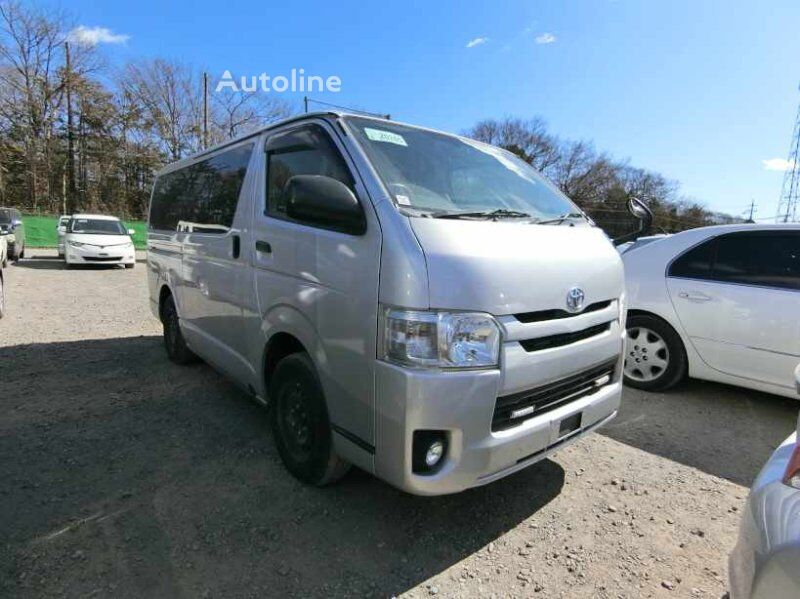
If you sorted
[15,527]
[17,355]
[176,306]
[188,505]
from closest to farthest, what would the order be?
1. [15,527]
2. [188,505]
3. [176,306]
4. [17,355]

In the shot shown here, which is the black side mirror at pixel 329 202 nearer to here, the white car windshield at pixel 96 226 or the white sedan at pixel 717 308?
the white sedan at pixel 717 308

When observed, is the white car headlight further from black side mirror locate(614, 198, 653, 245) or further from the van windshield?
black side mirror locate(614, 198, 653, 245)

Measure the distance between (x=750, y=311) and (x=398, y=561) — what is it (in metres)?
3.55

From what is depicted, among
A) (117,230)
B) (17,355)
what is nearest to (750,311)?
(17,355)

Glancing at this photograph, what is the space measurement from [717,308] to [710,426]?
39.9 inches

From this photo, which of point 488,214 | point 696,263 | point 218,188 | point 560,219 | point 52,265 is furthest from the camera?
point 52,265

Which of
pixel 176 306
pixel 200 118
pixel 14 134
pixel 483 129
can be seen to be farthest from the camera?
pixel 483 129

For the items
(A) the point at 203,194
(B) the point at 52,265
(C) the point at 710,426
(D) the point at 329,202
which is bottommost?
(B) the point at 52,265

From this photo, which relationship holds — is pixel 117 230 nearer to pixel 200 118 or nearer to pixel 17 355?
pixel 17 355

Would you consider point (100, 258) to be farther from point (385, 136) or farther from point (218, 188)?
point (385, 136)

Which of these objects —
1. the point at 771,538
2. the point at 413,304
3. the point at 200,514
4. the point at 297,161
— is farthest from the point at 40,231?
the point at 771,538

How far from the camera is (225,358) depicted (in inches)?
145

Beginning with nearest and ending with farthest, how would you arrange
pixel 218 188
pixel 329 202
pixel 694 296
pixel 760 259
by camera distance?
pixel 329 202 < pixel 218 188 < pixel 760 259 < pixel 694 296

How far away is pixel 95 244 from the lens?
1387cm
